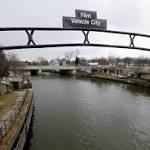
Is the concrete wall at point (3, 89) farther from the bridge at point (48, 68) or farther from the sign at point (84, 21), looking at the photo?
the bridge at point (48, 68)

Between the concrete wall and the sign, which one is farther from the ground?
the sign

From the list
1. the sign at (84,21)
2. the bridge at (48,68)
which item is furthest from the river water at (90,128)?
the bridge at (48,68)

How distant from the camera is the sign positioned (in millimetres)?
13273

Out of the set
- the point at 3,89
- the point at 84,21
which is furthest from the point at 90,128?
the point at 3,89

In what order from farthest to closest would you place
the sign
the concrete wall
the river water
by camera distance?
the concrete wall
the river water
the sign

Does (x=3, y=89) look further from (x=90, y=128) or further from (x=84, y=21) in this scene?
(x=84, y=21)

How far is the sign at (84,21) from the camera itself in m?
13.3

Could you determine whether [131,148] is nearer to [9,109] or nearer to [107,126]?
[107,126]

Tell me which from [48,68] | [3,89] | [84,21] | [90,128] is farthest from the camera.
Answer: [48,68]

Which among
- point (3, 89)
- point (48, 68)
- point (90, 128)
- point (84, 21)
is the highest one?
point (84, 21)

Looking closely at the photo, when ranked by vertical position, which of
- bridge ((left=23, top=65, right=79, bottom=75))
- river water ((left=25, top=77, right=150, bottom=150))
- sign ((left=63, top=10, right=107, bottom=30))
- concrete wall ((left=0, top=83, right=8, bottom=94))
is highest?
sign ((left=63, top=10, right=107, bottom=30))

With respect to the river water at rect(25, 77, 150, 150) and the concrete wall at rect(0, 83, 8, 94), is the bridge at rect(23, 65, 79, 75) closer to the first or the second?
the concrete wall at rect(0, 83, 8, 94)

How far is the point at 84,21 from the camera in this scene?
13.5 meters

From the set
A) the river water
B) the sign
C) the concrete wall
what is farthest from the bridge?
the sign
